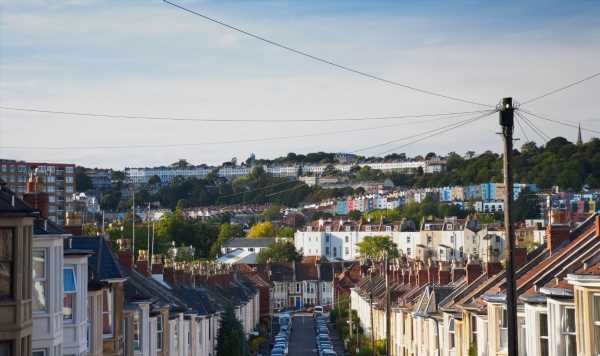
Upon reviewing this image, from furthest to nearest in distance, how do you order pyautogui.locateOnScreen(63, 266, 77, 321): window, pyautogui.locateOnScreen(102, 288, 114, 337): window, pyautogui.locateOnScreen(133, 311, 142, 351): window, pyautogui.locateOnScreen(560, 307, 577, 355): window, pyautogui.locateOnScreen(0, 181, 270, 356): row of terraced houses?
1. pyautogui.locateOnScreen(133, 311, 142, 351): window
2. pyautogui.locateOnScreen(102, 288, 114, 337): window
3. pyautogui.locateOnScreen(560, 307, 577, 355): window
4. pyautogui.locateOnScreen(63, 266, 77, 321): window
5. pyautogui.locateOnScreen(0, 181, 270, 356): row of terraced houses

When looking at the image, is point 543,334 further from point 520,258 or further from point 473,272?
point 473,272

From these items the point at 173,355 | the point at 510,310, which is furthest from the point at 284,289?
the point at 510,310

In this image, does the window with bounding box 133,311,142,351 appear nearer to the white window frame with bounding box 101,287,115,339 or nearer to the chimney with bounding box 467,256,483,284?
the white window frame with bounding box 101,287,115,339

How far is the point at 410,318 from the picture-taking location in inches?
2474

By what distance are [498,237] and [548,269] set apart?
160 m

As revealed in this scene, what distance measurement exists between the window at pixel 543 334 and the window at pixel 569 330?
2.78 m

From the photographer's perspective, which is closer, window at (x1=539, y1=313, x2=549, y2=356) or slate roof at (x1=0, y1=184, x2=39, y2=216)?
slate roof at (x1=0, y1=184, x2=39, y2=216)

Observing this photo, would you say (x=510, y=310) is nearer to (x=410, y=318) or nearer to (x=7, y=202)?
(x=7, y=202)

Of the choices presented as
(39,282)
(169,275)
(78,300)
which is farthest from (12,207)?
(169,275)

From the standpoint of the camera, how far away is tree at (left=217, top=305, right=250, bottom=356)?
63188 millimetres

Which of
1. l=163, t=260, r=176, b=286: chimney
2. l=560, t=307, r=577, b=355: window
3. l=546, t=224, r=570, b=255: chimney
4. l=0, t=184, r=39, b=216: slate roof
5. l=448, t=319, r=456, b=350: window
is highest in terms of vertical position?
l=0, t=184, r=39, b=216: slate roof

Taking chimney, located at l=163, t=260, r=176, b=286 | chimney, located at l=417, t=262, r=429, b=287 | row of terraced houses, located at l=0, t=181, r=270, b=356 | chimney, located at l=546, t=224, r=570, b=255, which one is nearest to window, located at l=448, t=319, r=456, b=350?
chimney, located at l=546, t=224, r=570, b=255

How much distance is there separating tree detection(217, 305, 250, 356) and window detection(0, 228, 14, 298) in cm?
4152

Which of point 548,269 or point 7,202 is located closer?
point 7,202
